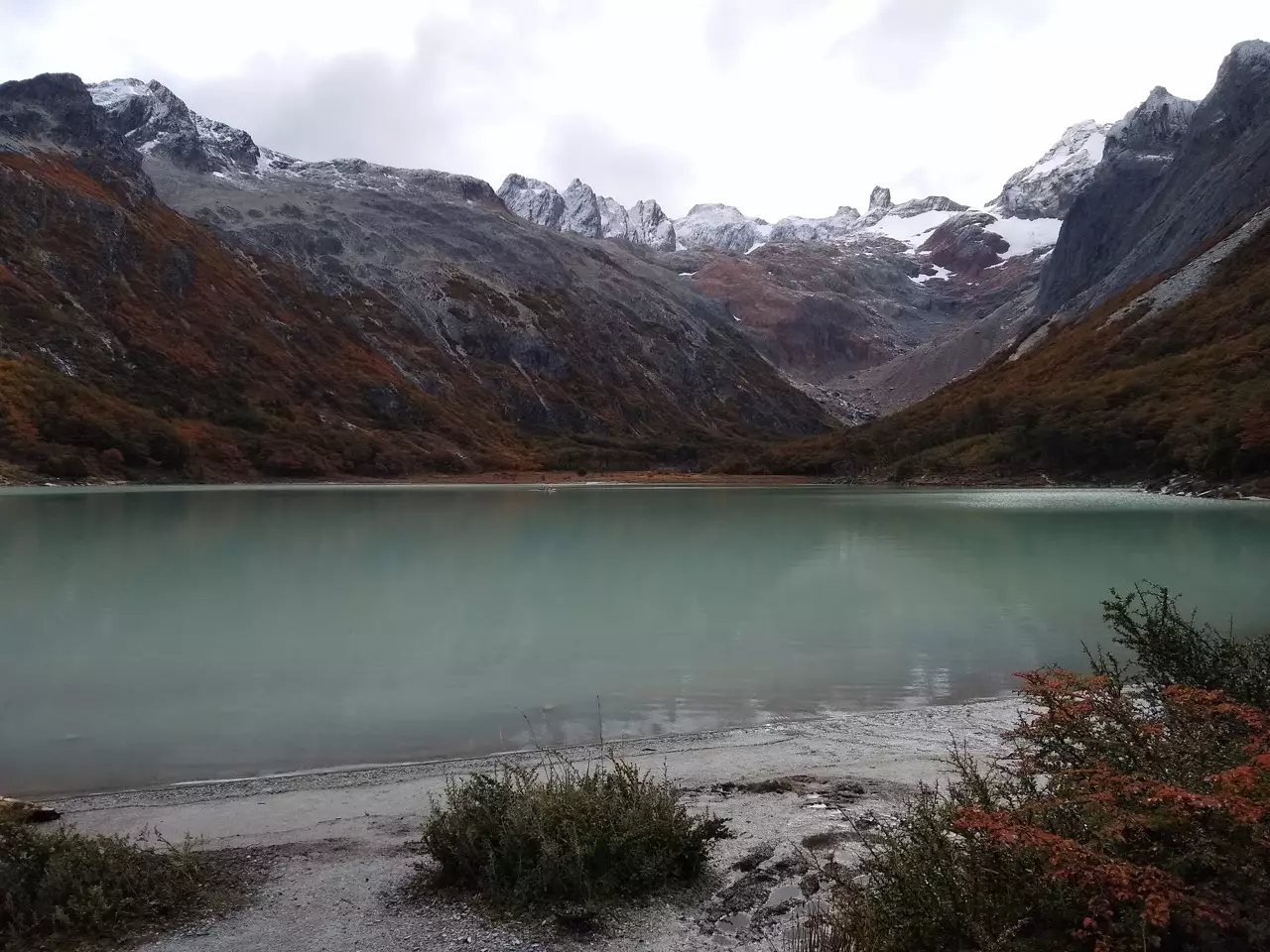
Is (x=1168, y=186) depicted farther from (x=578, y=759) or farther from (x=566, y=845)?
(x=566, y=845)

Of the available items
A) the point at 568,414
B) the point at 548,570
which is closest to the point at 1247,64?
the point at 568,414

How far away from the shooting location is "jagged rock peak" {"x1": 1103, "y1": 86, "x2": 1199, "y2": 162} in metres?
187

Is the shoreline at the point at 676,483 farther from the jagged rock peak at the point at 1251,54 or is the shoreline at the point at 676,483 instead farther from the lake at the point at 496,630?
the jagged rock peak at the point at 1251,54

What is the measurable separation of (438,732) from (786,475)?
119285mm

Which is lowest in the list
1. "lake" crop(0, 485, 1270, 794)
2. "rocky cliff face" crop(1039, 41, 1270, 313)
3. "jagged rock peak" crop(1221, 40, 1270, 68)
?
"lake" crop(0, 485, 1270, 794)

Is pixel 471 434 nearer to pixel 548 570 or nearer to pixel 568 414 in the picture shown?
pixel 568 414

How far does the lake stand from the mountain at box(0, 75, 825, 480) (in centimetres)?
6825

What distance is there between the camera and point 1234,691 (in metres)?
7.57

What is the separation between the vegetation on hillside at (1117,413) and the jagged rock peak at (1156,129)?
82.7 metres

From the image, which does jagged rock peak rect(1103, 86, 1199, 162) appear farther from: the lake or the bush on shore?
the bush on shore

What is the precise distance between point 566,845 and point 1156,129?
23417cm

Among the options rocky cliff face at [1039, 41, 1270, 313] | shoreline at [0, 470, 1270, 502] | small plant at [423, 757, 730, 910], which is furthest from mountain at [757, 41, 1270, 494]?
small plant at [423, 757, 730, 910]

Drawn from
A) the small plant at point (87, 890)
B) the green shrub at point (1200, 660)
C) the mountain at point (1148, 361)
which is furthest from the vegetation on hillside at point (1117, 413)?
the small plant at point (87, 890)

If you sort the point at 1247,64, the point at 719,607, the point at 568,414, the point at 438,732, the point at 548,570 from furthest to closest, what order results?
1. the point at 568,414
2. the point at 1247,64
3. the point at 548,570
4. the point at 719,607
5. the point at 438,732
